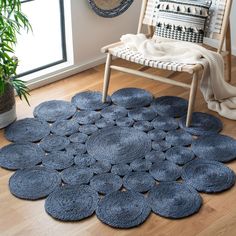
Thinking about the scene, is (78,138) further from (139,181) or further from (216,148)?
(216,148)

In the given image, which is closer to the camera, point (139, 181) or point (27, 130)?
point (139, 181)

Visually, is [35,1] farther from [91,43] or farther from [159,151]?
[159,151]

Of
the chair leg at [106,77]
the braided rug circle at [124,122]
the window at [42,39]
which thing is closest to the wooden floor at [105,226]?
the braided rug circle at [124,122]

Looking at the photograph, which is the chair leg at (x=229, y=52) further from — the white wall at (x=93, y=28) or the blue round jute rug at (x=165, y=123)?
the white wall at (x=93, y=28)

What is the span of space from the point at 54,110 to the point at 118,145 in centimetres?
58

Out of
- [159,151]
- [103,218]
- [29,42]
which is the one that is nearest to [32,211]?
[103,218]

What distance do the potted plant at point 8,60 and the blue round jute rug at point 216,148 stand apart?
1099 millimetres

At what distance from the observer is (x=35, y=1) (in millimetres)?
3324

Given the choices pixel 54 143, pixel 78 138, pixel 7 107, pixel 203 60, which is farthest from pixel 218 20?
pixel 7 107

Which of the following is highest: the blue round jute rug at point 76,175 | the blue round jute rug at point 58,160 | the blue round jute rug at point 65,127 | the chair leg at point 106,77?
the chair leg at point 106,77

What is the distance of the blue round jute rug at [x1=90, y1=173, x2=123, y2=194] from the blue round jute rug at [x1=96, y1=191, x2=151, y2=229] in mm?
45

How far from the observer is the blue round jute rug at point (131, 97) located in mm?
3125

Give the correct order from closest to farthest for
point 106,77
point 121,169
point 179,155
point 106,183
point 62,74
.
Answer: point 106,183 < point 121,169 < point 179,155 < point 106,77 < point 62,74

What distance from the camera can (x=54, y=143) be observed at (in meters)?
2.72
